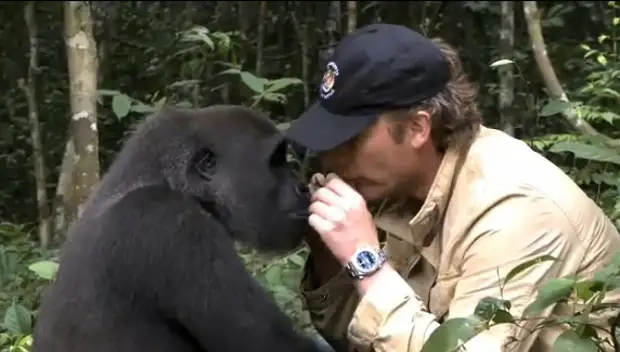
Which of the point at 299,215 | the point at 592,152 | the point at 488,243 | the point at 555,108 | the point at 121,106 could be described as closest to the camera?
the point at 488,243

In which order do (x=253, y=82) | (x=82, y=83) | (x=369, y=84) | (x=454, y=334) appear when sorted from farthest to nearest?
(x=82, y=83), (x=253, y=82), (x=369, y=84), (x=454, y=334)

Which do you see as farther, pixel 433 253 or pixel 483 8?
pixel 483 8

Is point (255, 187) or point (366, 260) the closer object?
point (366, 260)

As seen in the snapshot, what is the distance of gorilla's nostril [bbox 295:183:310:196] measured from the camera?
2648 mm

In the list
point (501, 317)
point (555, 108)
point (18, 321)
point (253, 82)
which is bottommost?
point (18, 321)

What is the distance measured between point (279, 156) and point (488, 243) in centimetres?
61

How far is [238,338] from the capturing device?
230 centimetres

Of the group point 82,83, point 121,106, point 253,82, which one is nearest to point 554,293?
point 253,82

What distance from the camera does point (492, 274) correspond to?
235 centimetres

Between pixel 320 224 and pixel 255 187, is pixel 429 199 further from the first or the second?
pixel 255 187

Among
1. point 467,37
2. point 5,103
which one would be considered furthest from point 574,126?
point 5,103

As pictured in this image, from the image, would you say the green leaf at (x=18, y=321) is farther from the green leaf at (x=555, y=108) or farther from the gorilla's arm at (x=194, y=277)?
the green leaf at (x=555, y=108)

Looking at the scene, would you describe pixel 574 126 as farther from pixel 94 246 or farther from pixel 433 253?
pixel 94 246

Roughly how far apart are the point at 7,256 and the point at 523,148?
2486 millimetres
